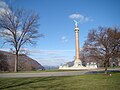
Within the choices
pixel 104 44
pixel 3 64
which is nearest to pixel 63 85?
pixel 104 44

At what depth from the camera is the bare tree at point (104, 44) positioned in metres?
27.3

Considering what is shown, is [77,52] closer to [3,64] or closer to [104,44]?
[3,64]

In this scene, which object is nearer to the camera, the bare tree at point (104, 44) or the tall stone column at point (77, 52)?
the bare tree at point (104, 44)

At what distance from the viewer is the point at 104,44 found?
1078 inches

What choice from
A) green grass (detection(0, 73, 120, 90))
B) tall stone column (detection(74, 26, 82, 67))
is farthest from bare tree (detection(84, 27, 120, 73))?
tall stone column (detection(74, 26, 82, 67))

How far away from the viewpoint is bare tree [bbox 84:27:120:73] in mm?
27266

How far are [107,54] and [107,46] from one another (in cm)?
114

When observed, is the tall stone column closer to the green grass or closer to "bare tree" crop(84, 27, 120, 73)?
"bare tree" crop(84, 27, 120, 73)

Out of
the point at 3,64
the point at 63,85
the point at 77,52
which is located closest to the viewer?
the point at 63,85

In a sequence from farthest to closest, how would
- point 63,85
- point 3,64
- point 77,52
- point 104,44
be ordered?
point 3,64 → point 77,52 → point 104,44 → point 63,85

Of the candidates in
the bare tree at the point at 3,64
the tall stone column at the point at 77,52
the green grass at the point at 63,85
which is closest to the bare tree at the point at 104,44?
the green grass at the point at 63,85

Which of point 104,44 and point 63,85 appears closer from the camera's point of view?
point 63,85

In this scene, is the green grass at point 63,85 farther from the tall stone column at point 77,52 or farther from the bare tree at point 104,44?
the tall stone column at point 77,52

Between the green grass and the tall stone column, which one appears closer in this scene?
the green grass
